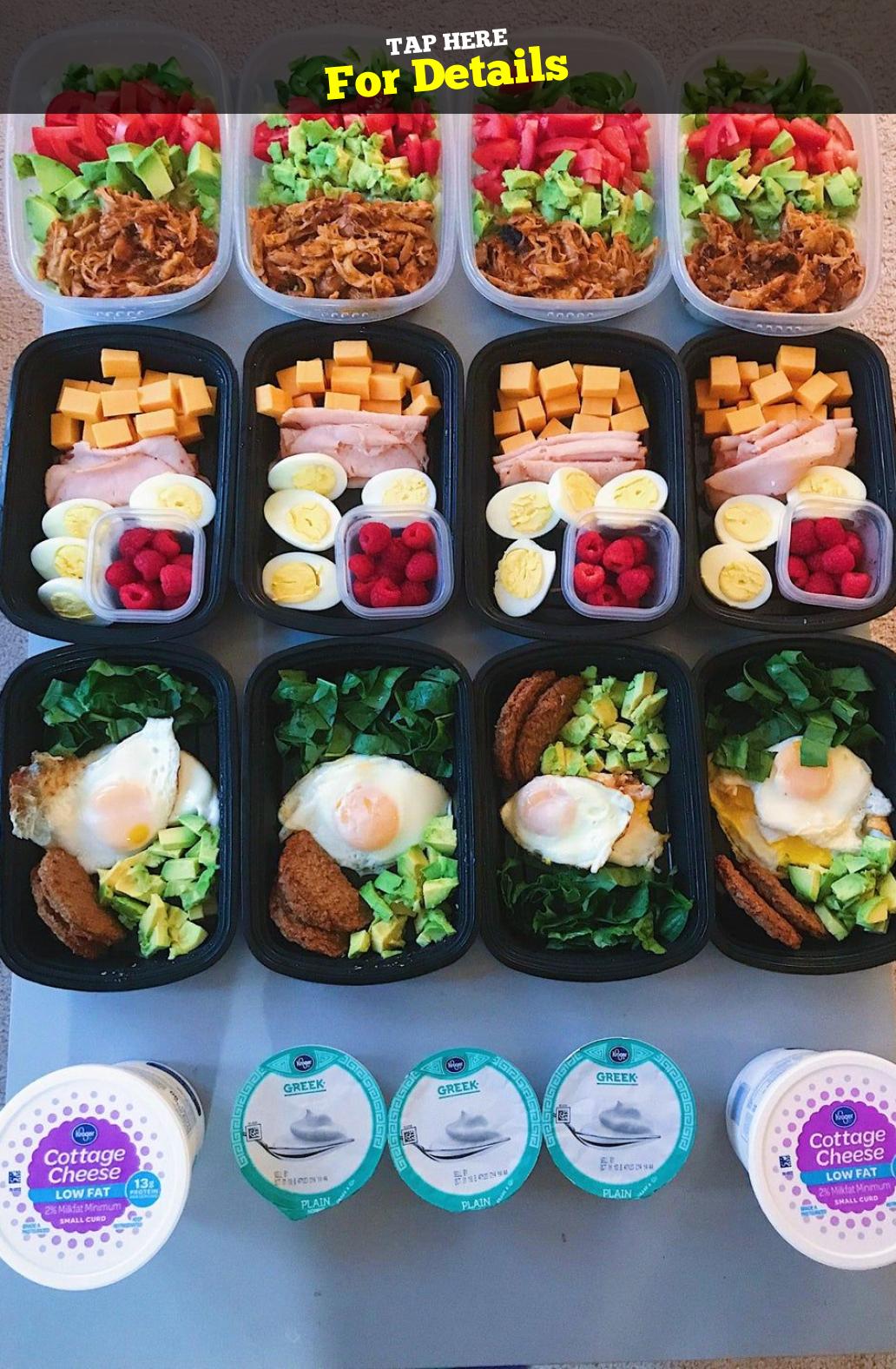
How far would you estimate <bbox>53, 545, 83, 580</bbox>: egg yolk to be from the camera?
4.61ft

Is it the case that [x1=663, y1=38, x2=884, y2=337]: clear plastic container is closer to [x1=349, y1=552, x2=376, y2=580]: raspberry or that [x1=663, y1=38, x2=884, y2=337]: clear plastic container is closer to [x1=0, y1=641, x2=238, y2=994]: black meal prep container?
[x1=349, y1=552, x2=376, y2=580]: raspberry

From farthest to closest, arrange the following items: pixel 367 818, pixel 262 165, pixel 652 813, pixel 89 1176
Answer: pixel 262 165 < pixel 652 813 < pixel 367 818 < pixel 89 1176

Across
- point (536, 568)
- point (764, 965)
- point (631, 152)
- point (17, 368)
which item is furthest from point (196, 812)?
point (631, 152)

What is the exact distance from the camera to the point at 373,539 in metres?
1.38

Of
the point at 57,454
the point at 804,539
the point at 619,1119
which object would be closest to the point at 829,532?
the point at 804,539

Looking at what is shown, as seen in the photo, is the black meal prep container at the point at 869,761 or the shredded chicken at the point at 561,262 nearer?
the black meal prep container at the point at 869,761

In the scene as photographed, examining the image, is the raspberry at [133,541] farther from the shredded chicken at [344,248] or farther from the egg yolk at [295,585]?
the shredded chicken at [344,248]

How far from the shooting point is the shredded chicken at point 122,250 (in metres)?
1.46

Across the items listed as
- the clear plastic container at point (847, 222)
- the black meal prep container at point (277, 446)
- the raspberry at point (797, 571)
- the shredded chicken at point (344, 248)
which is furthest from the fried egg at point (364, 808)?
the clear plastic container at point (847, 222)

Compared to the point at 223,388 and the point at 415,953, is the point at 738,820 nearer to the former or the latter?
the point at 415,953

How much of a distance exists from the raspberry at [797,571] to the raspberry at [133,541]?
3.27 feet

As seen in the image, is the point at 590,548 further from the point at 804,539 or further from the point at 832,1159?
the point at 832,1159

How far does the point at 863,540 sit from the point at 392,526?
75 cm

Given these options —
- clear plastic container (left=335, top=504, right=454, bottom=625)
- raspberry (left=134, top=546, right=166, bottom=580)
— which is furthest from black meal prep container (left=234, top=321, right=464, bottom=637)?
raspberry (left=134, top=546, right=166, bottom=580)
